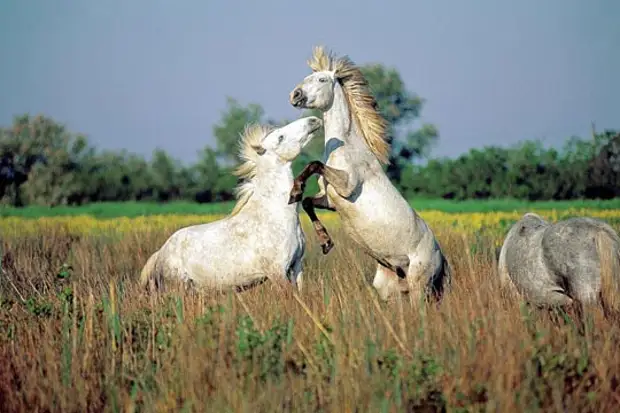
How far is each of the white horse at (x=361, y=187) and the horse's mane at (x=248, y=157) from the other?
1.16 meters

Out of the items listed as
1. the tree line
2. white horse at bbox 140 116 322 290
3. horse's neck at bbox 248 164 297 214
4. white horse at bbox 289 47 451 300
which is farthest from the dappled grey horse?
the tree line

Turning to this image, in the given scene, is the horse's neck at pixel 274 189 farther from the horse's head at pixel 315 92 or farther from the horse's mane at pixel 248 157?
the horse's head at pixel 315 92

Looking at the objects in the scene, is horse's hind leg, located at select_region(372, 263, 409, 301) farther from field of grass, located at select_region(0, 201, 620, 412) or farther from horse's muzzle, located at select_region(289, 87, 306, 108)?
horse's muzzle, located at select_region(289, 87, 306, 108)

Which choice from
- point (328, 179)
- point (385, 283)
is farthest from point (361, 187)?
point (385, 283)

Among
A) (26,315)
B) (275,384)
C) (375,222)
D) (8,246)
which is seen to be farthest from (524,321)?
(8,246)

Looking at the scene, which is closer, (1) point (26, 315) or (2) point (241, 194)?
(1) point (26, 315)

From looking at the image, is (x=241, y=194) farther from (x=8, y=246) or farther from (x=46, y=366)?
(x=8, y=246)

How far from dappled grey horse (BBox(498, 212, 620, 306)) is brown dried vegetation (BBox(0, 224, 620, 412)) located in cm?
35

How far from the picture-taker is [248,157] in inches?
348

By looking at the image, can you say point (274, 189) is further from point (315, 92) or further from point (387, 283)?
point (387, 283)

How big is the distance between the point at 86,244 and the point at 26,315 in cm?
865

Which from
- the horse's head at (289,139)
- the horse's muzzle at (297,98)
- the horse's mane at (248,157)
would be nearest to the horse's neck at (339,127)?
the horse's muzzle at (297,98)

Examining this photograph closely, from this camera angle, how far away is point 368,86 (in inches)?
316

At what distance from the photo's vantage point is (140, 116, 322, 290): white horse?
8273 millimetres
